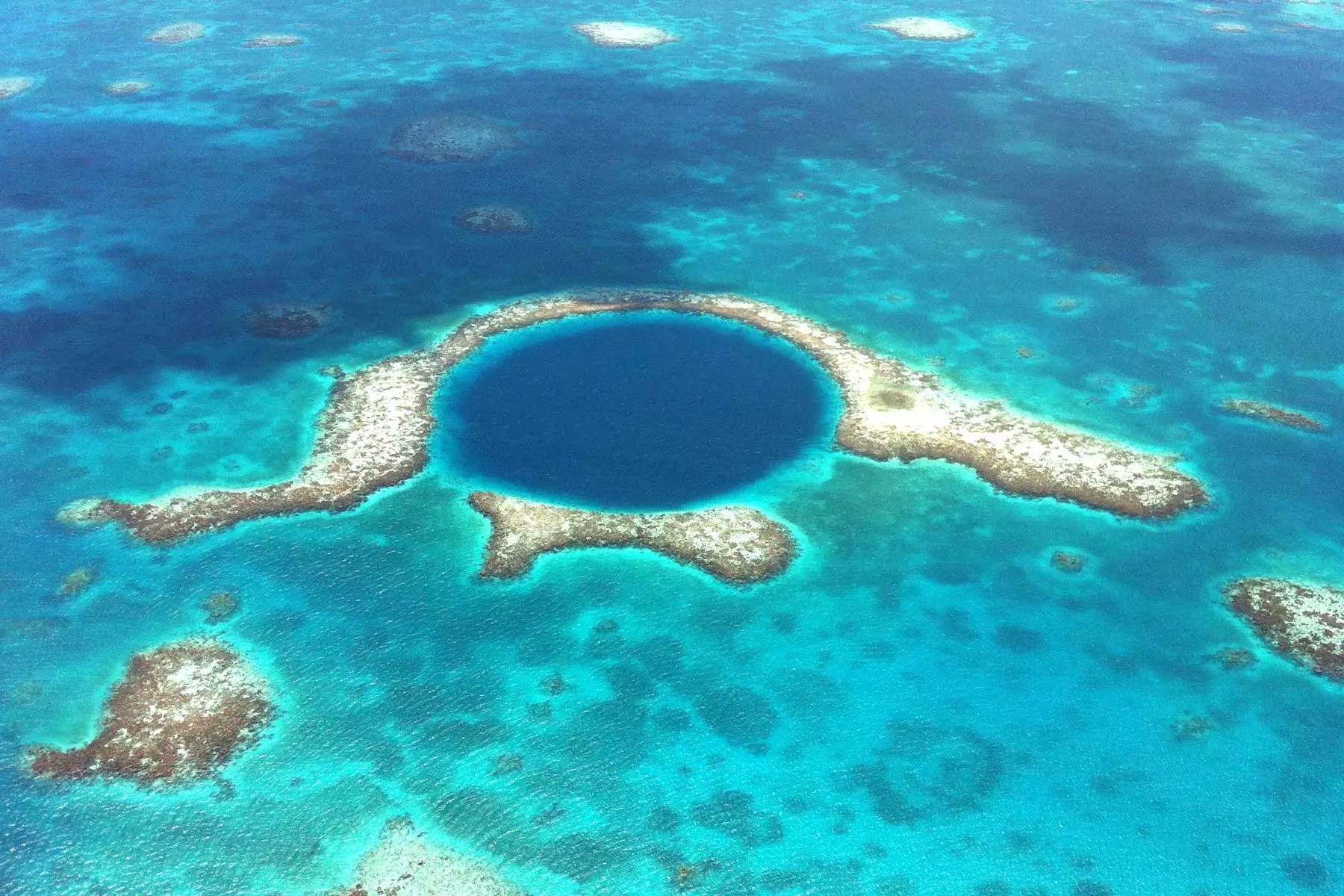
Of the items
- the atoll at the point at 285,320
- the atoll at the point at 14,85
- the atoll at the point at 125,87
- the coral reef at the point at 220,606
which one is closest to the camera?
the coral reef at the point at 220,606

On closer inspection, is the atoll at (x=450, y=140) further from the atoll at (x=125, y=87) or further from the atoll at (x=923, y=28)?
the atoll at (x=923, y=28)

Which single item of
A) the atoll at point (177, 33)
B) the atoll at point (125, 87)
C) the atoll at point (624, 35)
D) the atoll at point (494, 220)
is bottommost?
the atoll at point (494, 220)

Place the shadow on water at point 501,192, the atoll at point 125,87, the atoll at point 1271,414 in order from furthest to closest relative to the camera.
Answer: the atoll at point 125,87
the shadow on water at point 501,192
the atoll at point 1271,414

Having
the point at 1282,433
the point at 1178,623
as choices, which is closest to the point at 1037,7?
the point at 1282,433

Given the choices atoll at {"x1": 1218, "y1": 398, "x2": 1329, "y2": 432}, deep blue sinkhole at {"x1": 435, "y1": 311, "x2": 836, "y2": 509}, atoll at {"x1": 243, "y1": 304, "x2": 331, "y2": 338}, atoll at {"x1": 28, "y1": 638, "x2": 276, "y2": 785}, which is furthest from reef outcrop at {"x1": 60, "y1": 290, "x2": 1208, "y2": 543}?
atoll at {"x1": 28, "y1": 638, "x2": 276, "y2": 785}

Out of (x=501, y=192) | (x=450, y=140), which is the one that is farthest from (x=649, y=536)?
(x=450, y=140)

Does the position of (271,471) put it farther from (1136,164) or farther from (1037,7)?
(1037,7)

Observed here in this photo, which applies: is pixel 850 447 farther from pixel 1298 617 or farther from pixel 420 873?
pixel 420 873

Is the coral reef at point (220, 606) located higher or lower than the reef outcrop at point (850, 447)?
lower

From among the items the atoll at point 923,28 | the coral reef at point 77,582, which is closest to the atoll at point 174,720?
the coral reef at point 77,582
